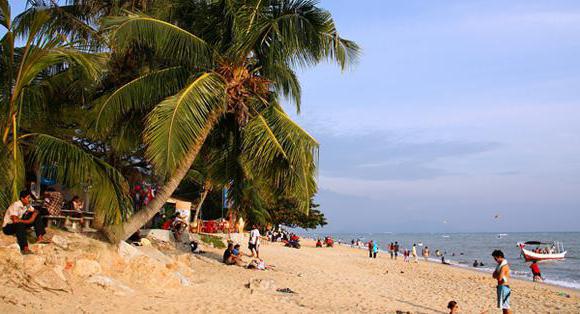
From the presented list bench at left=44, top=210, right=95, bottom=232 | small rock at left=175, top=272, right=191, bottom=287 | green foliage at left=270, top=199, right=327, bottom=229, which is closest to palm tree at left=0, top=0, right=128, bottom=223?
bench at left=44, top=210, right=95, bottom=232

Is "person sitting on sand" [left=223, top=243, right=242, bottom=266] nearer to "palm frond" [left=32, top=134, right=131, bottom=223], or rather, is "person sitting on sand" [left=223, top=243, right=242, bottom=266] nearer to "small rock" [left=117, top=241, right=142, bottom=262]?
"small rock" [left=117, top=241, right=142, bottom=262]

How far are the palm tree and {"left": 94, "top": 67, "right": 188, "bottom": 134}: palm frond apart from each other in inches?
32.0

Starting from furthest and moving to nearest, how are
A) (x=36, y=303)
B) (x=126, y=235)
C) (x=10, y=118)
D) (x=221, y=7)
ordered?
(x=221, y=7), (x=126, y=235), (x=10, y=118), (x=36, y=303)

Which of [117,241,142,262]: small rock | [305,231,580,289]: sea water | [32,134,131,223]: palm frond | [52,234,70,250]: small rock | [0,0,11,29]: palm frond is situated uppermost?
[0,0,11,29]: palm frond

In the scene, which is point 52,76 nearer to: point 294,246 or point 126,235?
point 126,235

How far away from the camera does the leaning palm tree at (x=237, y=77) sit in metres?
9.80

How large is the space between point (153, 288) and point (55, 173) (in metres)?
2.79

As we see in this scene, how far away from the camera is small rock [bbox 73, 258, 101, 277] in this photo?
857 cm

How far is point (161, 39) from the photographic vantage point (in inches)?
387

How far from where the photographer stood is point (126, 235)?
10359 mm

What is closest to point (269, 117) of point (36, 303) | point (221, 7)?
point (221, 7)

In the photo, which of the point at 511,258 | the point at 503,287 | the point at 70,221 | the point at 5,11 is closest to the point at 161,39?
the point at 5,11

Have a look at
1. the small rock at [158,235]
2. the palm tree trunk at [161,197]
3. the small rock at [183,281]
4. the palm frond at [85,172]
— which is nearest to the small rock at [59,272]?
the palm frond at [85,172]

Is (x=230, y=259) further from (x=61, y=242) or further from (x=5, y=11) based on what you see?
(x=5, y=11)
